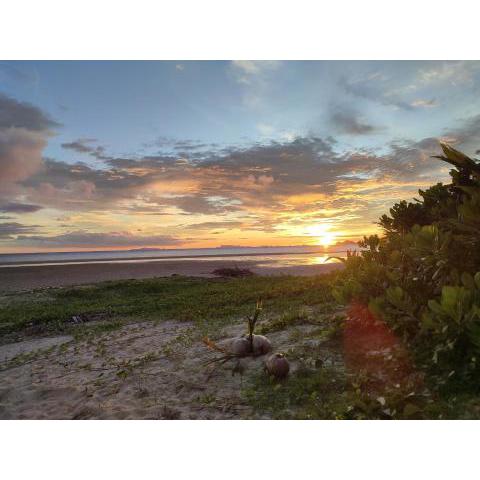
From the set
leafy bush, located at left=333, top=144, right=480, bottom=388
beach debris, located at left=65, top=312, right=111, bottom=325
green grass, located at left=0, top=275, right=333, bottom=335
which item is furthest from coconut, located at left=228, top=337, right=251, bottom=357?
beach debris, located at left=65, top=312, right=111, bottom=325

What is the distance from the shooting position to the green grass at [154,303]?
33.2 feet

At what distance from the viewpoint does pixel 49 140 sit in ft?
34.4

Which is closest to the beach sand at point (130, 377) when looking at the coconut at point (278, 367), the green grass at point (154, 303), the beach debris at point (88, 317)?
the coconut at point (278, 367)

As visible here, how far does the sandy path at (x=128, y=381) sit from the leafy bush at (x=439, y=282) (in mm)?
1696

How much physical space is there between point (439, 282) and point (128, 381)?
402 cm

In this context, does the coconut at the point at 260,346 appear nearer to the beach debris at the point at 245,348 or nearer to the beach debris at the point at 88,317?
the beach debris at the point at 245,348

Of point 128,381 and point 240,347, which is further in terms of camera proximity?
point 240,347

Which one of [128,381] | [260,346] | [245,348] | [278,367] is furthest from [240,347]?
[128,381]

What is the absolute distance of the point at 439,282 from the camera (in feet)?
A: 15.6

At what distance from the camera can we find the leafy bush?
392cm

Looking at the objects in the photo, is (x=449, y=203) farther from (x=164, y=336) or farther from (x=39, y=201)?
(x=39, y=201)

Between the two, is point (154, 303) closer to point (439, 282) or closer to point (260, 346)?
point (260, 346)

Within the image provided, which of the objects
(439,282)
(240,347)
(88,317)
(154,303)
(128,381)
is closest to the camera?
(439,282)
